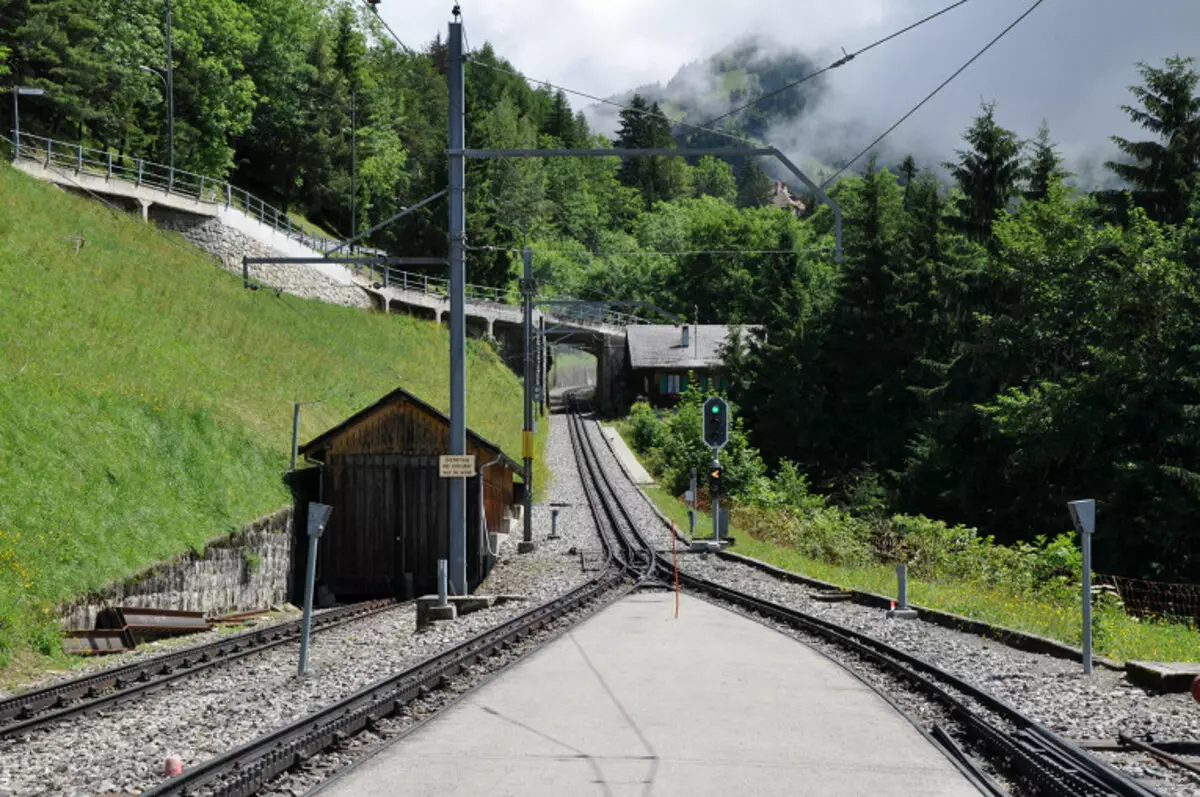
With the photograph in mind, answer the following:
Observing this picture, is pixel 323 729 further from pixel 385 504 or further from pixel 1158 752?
pixel 385 504

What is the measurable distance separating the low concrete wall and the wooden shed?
1.64 m

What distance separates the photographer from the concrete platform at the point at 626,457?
5705 cm

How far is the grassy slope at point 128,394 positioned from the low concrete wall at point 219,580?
1.11 feet

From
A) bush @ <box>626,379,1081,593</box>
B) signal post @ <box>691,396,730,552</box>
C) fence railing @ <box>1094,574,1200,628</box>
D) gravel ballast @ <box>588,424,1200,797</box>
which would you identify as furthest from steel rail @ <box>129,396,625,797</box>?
fence railing @ <box>1094,574,1200,628</box>

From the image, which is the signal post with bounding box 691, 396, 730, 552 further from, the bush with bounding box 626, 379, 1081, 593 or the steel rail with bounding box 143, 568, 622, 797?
the steel rail with bounding box 143, 568, 622, 797

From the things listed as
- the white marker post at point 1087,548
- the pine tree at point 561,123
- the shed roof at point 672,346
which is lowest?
the white marker post at point 1087,548

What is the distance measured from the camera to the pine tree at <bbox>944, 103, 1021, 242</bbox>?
57812 millimetres

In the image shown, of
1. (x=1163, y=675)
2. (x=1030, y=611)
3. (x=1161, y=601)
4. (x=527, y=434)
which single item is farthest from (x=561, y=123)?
(x=1163, y=675)

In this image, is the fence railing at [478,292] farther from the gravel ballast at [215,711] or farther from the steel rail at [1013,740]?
the steel rail at [1013,740]

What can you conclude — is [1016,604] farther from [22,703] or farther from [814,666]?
[22,703]

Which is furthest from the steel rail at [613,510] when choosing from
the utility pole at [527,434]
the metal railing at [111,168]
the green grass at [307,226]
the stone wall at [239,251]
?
the green grass at [307,226]

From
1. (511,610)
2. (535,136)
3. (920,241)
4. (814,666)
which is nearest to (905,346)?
(920,241)

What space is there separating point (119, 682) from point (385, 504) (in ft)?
61.5

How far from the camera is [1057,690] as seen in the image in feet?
42.3
